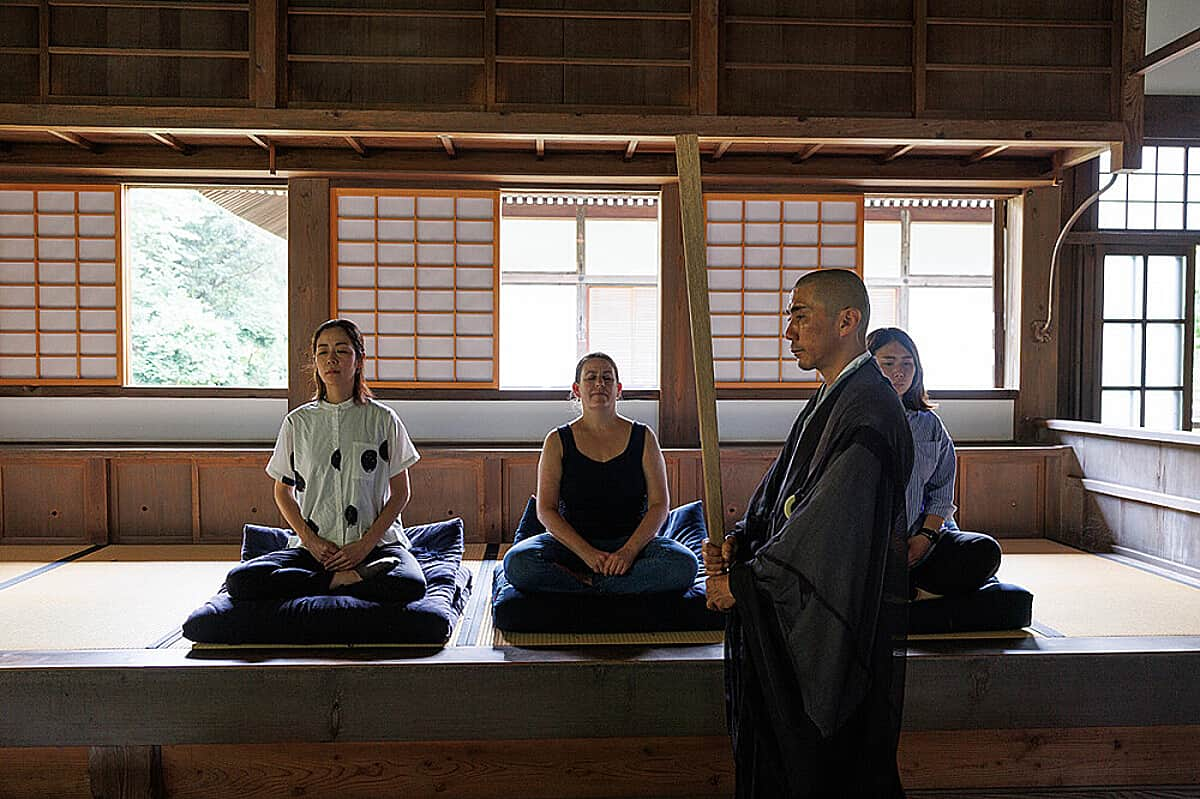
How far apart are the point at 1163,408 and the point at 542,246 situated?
185 inches

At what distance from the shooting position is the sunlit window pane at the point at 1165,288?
18.5ft

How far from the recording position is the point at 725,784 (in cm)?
251

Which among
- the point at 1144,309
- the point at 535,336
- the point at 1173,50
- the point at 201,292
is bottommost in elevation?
the point at 535,336

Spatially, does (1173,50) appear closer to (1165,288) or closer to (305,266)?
(1165,288)

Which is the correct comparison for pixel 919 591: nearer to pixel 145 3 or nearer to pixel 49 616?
pixel 49 616

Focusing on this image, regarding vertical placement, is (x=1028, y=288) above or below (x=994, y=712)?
above

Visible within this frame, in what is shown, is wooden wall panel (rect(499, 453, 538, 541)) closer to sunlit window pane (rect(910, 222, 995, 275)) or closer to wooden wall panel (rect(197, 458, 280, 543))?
wooden wall panel (rect(197, 458, 280, 543))

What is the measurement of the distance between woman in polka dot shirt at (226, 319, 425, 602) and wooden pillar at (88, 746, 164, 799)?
2.14 ft

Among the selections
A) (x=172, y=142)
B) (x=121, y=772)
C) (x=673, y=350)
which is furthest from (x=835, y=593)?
(x=172, y=142)


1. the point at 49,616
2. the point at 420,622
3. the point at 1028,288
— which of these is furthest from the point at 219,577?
the point at 1028,288

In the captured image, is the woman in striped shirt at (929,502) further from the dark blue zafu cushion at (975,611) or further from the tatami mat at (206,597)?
the tatami mat at (206,597)

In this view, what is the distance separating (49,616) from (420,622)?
1548mm

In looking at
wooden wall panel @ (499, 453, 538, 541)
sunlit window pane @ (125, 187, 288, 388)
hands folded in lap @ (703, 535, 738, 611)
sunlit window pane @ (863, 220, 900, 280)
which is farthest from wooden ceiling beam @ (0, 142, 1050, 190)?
sunlit window pane @ (125, 187, 288, 388)

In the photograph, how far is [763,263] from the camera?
527 cm
